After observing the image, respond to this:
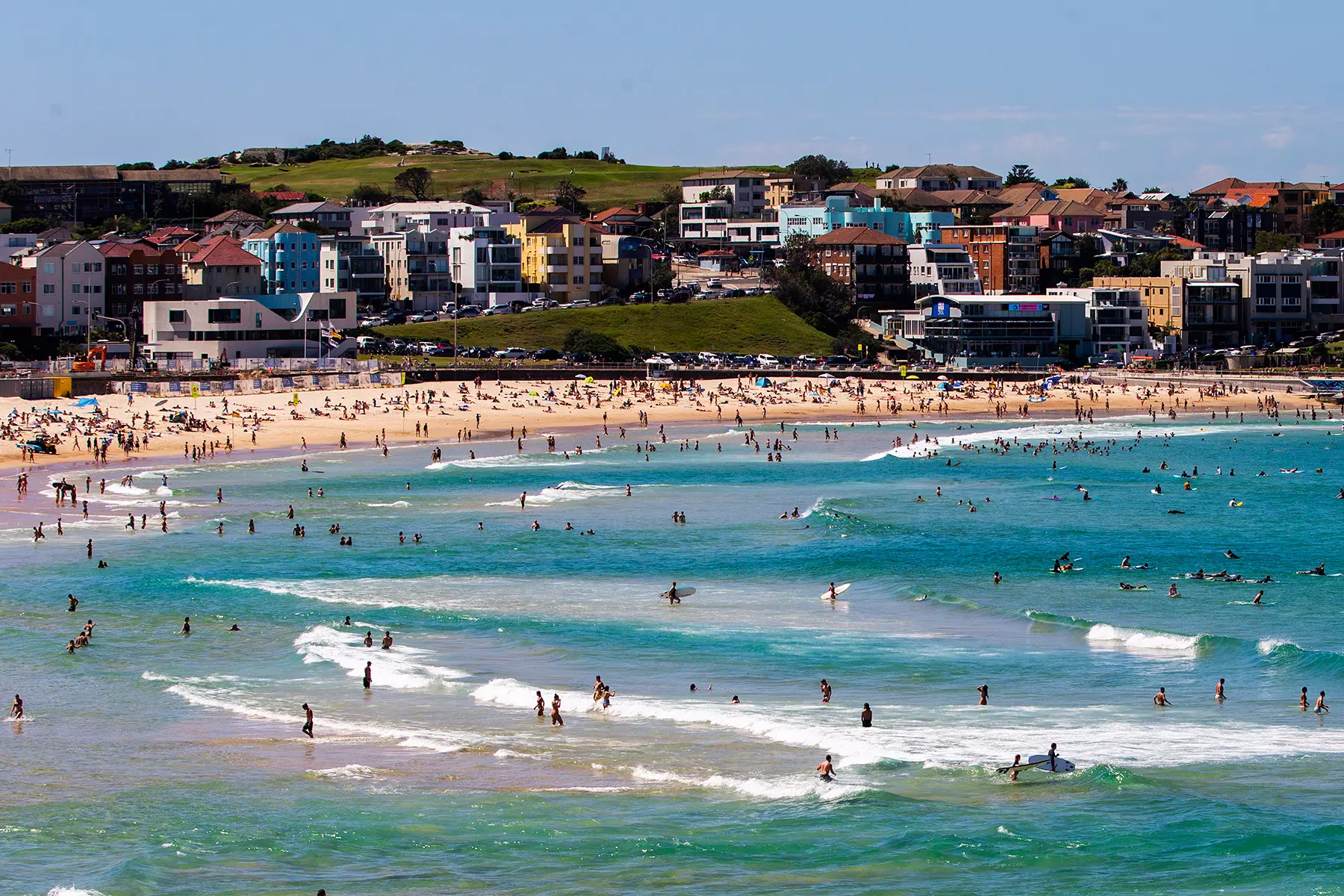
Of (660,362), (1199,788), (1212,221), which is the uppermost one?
(1212,221)

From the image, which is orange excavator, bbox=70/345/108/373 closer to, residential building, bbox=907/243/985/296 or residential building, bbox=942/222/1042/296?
residential building, bbox=907/243/985/296

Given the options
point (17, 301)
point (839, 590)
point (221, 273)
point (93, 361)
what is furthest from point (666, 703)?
point (221, 273)

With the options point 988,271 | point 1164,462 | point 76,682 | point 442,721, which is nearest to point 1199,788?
point 442,721

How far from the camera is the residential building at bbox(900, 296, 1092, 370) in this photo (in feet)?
438

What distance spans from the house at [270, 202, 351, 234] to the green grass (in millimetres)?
36321

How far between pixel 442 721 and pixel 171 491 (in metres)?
39.6

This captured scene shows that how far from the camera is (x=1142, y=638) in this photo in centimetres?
4138

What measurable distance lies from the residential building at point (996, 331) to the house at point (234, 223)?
70290mm

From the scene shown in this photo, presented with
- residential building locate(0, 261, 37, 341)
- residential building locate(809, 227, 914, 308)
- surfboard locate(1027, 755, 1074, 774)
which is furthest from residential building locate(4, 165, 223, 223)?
surfboard locate(1027, 755, 1074, 774)

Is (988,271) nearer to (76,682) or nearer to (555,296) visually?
(555,296)

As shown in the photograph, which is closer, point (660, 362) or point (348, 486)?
point (348, 486)

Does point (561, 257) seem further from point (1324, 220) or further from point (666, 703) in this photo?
point (666, 703)

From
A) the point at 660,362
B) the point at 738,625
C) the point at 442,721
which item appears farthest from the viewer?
the point at 660,362

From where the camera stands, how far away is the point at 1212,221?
600 feet
